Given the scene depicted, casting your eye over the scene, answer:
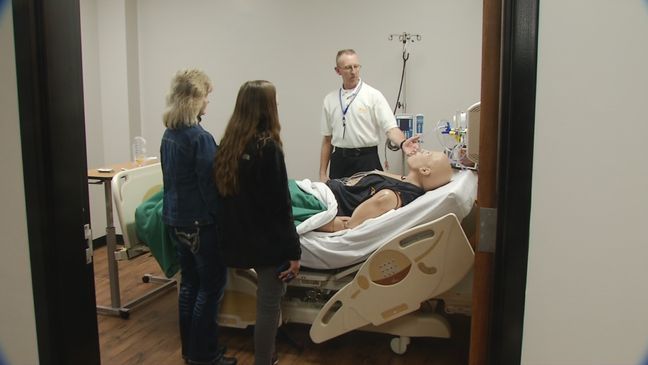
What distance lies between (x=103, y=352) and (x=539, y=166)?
245cm

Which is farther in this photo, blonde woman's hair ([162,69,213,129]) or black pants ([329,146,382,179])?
black pants ([329,146,382,179])

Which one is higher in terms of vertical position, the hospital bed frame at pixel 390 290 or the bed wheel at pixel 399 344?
the hospital bed frame at pixel 390 290

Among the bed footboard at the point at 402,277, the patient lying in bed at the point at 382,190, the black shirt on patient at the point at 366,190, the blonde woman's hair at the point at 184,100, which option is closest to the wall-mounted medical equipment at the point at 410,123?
the patient lying in bed at the point at 382,190

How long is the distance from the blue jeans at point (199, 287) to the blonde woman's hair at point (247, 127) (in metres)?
0.38

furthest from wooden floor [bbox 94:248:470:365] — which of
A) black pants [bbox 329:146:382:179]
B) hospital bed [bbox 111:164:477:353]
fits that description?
black pants [bbox 329:146:382:179]

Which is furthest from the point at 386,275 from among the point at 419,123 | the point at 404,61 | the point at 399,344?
the point at 404,61

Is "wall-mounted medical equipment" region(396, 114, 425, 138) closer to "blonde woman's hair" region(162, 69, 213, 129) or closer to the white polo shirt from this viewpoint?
the white polo shirt

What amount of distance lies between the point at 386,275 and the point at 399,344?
0.49m

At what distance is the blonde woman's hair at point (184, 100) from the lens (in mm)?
2227

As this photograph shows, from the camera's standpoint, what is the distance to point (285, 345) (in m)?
2.74

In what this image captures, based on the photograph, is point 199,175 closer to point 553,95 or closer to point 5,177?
point 5,177

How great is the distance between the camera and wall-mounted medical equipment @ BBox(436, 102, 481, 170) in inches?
70.7

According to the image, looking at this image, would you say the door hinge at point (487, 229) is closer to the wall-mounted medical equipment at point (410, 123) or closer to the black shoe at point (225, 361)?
the black shoe at point (225, 361)

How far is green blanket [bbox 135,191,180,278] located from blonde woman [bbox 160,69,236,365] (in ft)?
0.62
